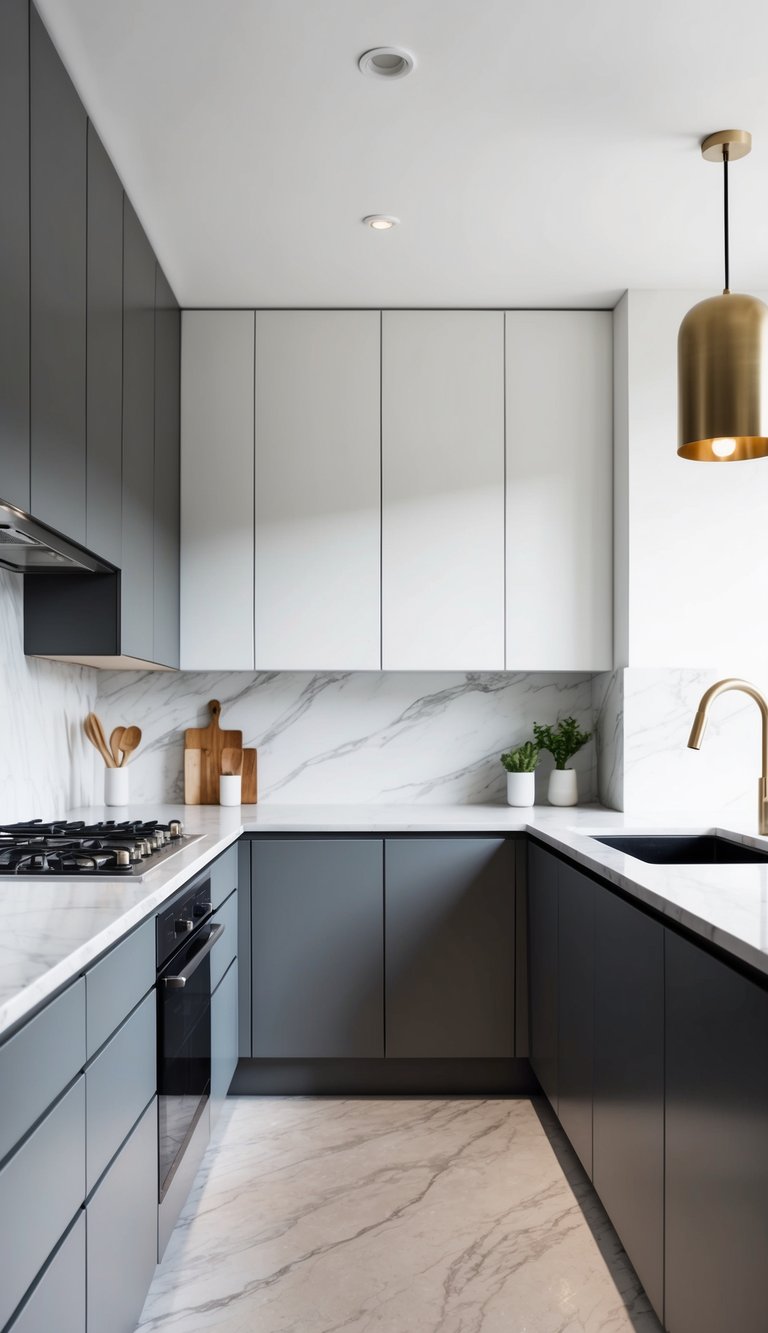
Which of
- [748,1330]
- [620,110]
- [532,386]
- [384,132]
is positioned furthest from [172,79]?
[748,1330]

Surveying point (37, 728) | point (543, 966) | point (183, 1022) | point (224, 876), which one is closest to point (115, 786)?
point (37, 728)

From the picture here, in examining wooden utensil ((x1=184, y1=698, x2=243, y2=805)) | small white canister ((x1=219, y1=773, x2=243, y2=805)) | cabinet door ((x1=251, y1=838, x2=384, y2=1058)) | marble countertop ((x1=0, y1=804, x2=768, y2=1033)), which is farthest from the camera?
wooden utensil ((x1=184, y1=698, x2=243, y2=805))

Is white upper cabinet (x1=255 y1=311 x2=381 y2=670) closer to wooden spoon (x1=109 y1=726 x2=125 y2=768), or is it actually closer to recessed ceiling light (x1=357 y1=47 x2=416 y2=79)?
wooden spoon (x1=109 y1=726 x2=125 y2=768)

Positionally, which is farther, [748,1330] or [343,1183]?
[343,1183]

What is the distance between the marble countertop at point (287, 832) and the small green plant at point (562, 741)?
1.11 ft

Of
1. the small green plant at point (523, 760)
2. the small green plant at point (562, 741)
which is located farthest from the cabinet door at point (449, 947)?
the small green plant at point (562, 741)

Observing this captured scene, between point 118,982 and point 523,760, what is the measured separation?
2087 mm

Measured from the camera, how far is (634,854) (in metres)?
2.88

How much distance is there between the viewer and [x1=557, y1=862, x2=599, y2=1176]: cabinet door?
230cm

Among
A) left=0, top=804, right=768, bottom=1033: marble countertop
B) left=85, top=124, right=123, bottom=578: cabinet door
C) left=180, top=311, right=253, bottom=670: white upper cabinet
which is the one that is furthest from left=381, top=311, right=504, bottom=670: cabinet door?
left=85, top=124, right=123, bottom=578: cabinet door

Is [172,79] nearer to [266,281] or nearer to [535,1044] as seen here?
[266,281]

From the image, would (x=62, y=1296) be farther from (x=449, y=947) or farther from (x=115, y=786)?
(x=115, y=786)

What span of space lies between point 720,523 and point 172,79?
2045mm

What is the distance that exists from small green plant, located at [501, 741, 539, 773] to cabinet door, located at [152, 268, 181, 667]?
1.17m
